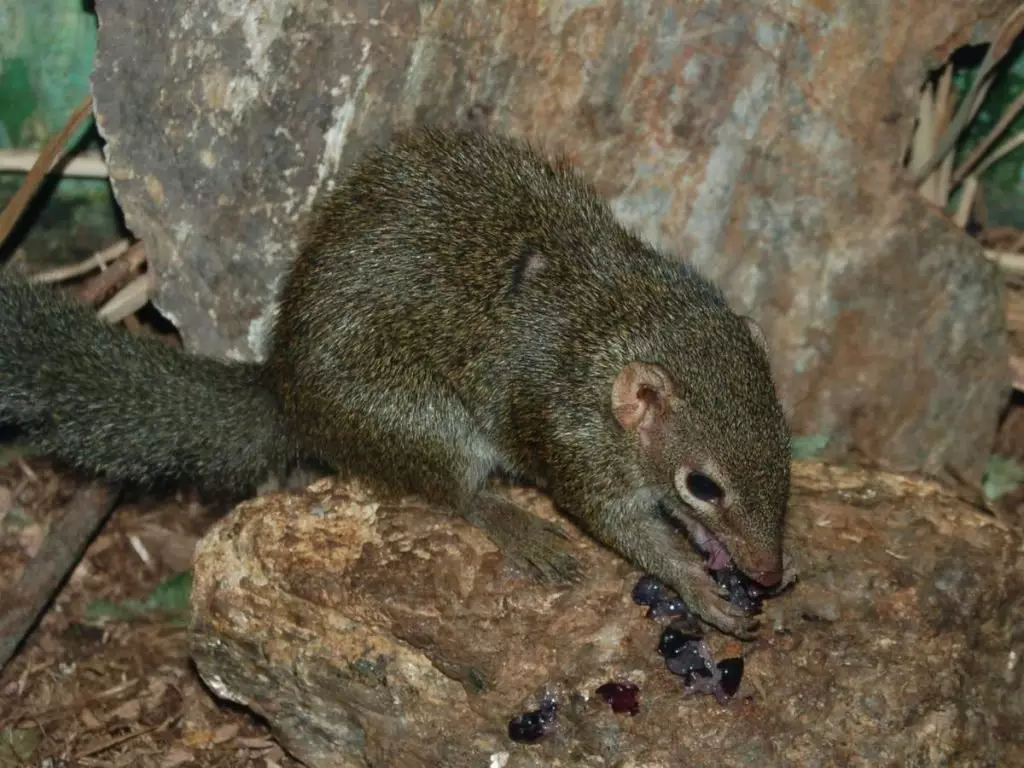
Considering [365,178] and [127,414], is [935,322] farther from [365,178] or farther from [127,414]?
[127,414]

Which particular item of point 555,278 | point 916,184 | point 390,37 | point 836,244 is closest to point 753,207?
point 836,244

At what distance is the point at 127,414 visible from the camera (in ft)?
16.9

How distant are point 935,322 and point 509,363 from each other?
2156mm

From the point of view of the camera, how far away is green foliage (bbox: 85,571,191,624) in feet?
20.5

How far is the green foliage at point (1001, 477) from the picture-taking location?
22.2 feet

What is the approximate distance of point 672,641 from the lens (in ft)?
15.8

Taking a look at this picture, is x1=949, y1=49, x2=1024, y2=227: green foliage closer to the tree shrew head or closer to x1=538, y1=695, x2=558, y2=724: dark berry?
the tree shrew head

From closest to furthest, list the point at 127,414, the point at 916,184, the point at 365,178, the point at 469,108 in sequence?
the point at 127,414, the point at 365,178, the point at 469,108, the point at 916,184

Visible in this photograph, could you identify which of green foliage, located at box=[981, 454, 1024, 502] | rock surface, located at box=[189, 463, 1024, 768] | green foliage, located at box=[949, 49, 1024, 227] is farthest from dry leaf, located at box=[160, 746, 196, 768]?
green foliage, located at box=[949, 49, 1024, 227]

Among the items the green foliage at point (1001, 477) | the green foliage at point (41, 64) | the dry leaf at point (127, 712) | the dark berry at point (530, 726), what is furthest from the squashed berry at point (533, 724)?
the green foliage at point (41, 64)

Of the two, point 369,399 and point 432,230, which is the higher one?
point 432,230

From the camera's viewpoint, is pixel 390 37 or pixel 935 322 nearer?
pixel 390 37

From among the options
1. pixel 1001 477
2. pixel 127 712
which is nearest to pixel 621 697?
pixel 127 712

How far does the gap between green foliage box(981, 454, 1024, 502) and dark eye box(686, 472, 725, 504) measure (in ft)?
8.19
